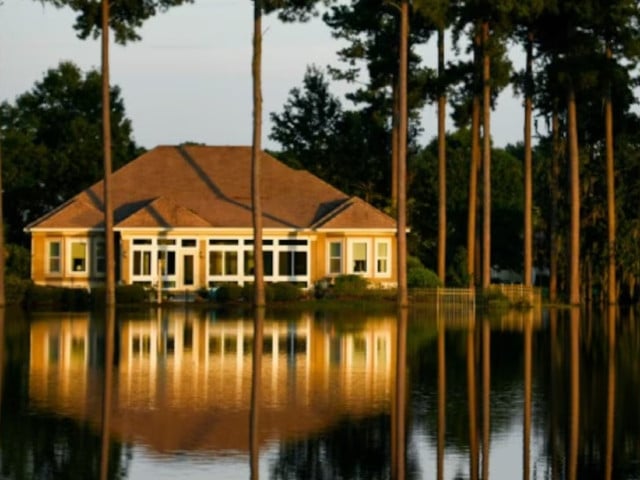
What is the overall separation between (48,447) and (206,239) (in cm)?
4467

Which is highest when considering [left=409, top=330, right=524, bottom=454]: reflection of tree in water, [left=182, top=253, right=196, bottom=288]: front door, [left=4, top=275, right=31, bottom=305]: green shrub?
[left=182, top=253, right=196, bottom=288]: front door

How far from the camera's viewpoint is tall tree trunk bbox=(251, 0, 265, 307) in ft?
176

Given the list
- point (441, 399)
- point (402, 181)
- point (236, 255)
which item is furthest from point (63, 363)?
point (236, 255)

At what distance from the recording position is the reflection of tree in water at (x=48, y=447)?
15.8 m

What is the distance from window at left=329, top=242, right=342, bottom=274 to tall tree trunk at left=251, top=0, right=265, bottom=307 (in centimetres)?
862

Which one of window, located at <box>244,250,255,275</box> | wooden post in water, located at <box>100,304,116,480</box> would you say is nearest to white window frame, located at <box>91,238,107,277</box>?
window, located at <box>244,250,255,275</box>

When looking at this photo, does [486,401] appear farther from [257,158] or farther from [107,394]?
[257,158]

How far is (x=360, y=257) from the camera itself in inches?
2488

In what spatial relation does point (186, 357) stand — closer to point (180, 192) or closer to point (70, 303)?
point (70, 303)

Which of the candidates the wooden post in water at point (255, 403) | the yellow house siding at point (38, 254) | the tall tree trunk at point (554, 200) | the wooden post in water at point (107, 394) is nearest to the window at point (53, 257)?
the yellow house siding at point (38, 254)

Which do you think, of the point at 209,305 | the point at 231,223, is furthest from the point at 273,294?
the point at 231,223

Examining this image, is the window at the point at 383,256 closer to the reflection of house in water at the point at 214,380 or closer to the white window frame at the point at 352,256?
the white window frame at the point at 352,256

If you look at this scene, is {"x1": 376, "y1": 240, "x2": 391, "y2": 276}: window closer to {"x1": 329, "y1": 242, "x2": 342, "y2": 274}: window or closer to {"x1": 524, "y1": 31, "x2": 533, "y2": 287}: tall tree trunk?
{"x1": 329, "y1": 242, "x2": 342, "y2": 274}: window

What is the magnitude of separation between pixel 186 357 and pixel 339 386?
21.2 ft
